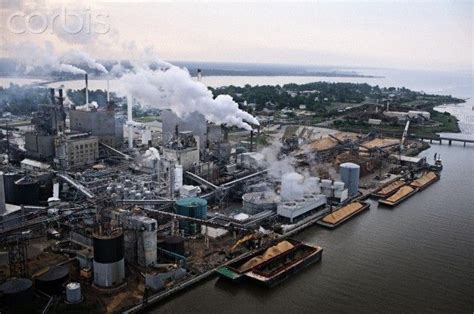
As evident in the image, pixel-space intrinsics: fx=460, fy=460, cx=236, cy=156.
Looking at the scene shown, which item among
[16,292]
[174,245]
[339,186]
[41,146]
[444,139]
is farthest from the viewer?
[444,139]

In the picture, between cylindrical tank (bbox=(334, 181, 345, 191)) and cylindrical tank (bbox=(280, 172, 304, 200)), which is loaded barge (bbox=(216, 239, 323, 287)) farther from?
cylindrical tank (bbox=(334, 181, 345, 191))

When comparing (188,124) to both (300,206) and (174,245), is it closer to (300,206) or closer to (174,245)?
(300,206)

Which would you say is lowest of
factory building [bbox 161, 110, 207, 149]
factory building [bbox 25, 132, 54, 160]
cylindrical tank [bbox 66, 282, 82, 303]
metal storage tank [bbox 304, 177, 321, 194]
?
cylindrical tank [bbox 66, 282, 82, 303]

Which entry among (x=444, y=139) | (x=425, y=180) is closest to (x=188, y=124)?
(x=425, y=180)

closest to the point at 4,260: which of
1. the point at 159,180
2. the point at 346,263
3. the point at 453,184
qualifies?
the point at 159,180

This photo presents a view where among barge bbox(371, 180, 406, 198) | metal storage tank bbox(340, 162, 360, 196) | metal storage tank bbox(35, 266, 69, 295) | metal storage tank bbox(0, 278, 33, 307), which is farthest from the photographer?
barge bbox(371, 180, 406, 198)

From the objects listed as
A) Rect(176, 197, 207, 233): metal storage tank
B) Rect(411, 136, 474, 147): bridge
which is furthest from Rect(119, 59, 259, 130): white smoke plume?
Rect(411, 136, 474, 147): bridge
